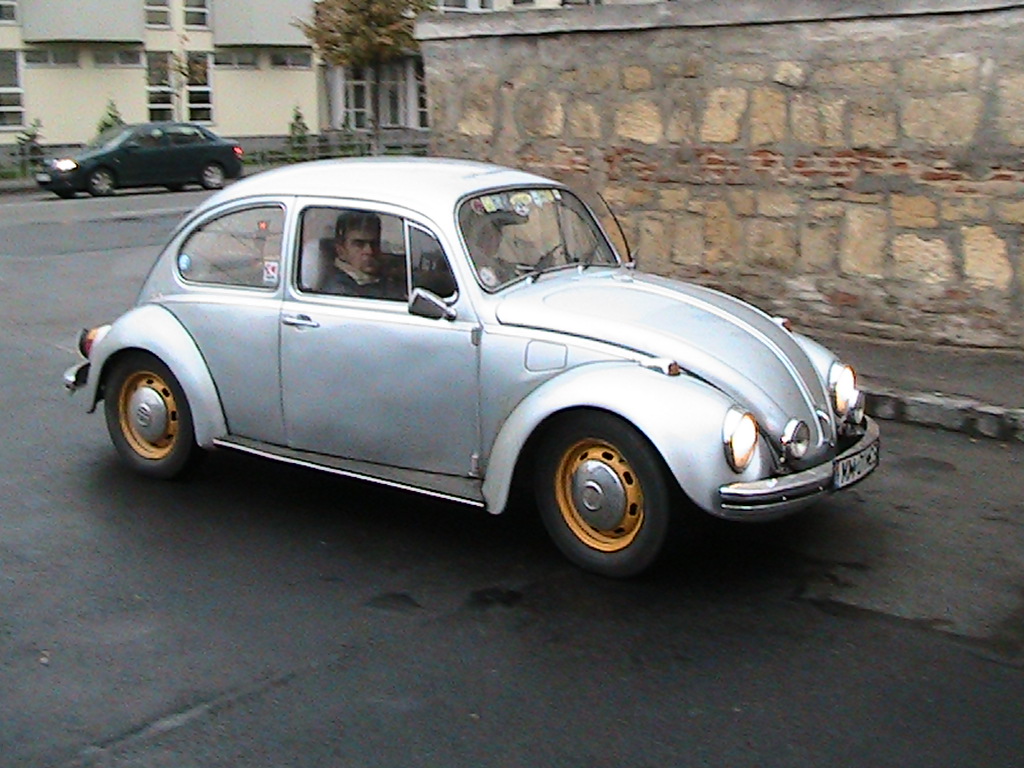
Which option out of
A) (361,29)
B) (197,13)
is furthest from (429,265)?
(197,13)

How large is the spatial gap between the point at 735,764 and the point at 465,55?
9.13m

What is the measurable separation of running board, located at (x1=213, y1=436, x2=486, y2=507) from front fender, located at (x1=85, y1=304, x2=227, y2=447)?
0.12 metres

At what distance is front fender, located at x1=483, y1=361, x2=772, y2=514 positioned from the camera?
5551mm

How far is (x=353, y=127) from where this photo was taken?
4325 cm

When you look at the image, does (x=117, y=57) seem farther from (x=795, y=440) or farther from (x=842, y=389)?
(x=795, y=440)

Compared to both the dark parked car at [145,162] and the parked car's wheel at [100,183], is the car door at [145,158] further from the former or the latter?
the parked car's wheel at [100,183]

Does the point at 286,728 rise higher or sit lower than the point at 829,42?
lower

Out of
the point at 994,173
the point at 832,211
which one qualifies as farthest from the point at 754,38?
the point at 994,173

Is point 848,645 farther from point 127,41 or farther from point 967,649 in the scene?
point 127,41

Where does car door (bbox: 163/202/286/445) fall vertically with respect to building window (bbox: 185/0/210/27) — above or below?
below

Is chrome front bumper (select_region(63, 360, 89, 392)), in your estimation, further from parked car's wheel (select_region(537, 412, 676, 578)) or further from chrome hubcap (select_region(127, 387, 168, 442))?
parked car's wheel (select_region(537, 412, 676, 578))

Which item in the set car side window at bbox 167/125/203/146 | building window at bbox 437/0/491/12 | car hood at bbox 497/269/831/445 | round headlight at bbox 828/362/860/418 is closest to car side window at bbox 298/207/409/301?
car hood at bbox 497/269/831/445

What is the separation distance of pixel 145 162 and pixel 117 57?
886 cm

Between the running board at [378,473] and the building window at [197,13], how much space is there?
3389 cm
